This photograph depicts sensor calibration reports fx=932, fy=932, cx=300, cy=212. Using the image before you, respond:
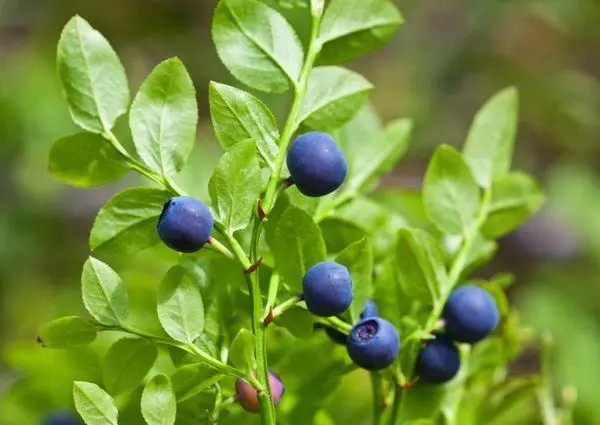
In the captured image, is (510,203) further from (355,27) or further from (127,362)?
(127,362)

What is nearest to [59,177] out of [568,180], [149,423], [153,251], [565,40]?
[153,251]

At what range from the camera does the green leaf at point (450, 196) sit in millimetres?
690

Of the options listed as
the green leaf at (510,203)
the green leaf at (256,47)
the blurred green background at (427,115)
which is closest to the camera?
the green leaf at (256,47)

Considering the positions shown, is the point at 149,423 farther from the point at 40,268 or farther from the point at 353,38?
the point at 40,268

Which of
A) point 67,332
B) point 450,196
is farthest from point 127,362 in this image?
point 450,196

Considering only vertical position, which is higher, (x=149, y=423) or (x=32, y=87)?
(x=149, y=423)

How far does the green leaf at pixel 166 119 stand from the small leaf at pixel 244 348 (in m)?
0.13

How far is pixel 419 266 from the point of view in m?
0.62

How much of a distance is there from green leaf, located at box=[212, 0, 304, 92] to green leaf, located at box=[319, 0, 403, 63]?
0.12ft

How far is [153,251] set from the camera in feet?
2.22

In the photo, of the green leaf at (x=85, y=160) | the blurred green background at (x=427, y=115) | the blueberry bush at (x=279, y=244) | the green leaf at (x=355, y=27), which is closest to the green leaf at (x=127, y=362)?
the blueberry bush at (x=279, y=244)

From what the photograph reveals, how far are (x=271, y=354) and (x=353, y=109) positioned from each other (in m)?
0.18

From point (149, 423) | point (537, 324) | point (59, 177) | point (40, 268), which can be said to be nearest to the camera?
point (149, 423)

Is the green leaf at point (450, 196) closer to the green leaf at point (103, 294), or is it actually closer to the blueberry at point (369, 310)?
the blueberry at point (369, 310)
